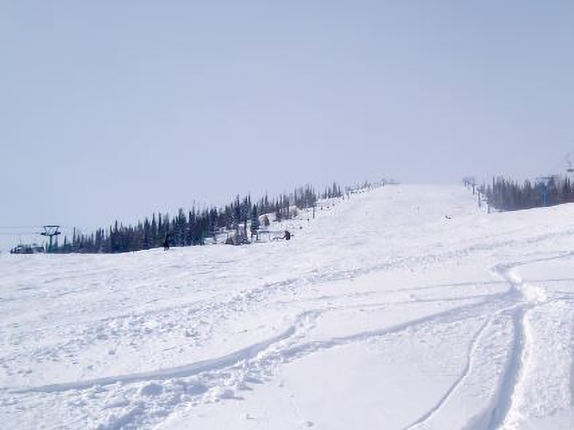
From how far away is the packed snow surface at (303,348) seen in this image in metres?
5.91

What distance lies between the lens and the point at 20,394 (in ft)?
21.4

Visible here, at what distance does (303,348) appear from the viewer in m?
8.17

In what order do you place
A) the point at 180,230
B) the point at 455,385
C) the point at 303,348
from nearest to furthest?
the point at 455,385 → the point at 303,348 → the point at 180,230

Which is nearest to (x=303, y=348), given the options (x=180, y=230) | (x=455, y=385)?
(x=455, y=385)

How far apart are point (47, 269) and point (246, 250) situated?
32.2 feet

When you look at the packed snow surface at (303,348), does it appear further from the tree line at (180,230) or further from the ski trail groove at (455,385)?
the tree line at (180,230)

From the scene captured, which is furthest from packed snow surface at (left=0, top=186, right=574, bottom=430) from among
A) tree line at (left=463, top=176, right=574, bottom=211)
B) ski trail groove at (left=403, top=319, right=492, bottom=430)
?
tree line at (left=463, top=176, right=574, bottom=211)

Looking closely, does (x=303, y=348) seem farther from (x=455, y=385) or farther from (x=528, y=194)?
(x=528, y=194)

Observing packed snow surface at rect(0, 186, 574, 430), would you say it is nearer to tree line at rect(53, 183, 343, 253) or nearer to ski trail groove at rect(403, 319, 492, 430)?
ski trail groove at rect(403, 319, 492, 430)

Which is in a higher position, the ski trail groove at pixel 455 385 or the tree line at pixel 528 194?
the tree line at pixel 528 194

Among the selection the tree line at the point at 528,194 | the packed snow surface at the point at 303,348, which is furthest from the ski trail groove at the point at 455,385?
the tree line at the point at 528,194

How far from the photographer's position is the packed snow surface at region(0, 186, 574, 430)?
5906mm

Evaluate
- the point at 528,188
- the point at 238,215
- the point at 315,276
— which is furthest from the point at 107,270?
the point at 528,188

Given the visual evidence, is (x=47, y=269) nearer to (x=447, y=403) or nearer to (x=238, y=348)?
(x=238, y=348)
